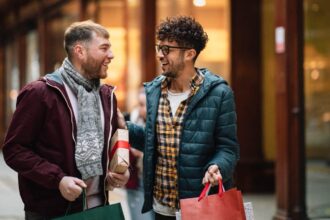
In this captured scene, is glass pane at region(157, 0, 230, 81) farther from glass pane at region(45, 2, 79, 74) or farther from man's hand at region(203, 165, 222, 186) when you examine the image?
man's hand at region(203, 165, 222, 186)

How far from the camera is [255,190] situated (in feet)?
37.1

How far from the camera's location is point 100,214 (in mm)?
3486

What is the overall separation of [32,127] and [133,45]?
9.67m

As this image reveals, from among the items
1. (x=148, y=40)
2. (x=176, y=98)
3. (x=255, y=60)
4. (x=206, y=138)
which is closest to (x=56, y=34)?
(x=148, y=40)

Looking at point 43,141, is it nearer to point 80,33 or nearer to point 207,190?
point 80,33

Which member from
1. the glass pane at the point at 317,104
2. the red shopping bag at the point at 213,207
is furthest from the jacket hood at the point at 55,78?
the glass pane at the point at 317,104

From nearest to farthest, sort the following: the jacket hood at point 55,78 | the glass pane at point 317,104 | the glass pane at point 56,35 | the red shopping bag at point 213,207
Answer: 1. the red shopping bag at point 213,207
2. the jacket hood at point 55,78
3. the glass pane at point 317,104
4. the glass pane at point 56,35

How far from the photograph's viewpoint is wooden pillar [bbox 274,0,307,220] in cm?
836

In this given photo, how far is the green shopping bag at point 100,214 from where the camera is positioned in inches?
134

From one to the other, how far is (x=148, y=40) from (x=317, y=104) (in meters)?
3.67

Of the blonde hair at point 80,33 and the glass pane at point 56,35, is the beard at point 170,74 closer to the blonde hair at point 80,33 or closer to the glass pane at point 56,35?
the blonde hair at point 80,33

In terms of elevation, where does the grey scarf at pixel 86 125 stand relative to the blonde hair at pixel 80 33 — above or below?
below

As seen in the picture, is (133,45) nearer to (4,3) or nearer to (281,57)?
(281,57)

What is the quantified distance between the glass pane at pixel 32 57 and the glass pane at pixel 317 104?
1378cm
